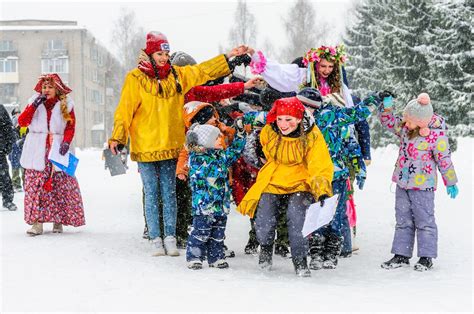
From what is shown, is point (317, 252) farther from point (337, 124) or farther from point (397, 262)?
point (337, 124)

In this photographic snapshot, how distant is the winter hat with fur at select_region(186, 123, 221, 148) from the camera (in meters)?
5.41

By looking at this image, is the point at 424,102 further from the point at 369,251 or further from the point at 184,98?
the point at 184,98

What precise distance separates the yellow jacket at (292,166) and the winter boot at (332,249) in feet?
2.53

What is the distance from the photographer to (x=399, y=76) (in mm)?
28016

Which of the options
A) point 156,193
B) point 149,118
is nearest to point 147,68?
point 149,118

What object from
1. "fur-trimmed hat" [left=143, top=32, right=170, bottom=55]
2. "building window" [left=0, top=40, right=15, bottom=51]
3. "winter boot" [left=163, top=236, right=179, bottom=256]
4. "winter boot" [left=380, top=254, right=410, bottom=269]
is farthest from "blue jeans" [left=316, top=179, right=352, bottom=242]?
"building window" [left=0, top=40, right=15, bottom=51]

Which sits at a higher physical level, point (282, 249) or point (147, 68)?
point (147, 68)

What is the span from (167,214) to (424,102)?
8.60 feet

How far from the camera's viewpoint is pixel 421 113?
Result: 5711mm

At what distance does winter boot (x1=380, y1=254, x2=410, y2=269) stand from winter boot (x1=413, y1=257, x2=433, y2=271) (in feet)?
0.43

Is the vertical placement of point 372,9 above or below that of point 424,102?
above

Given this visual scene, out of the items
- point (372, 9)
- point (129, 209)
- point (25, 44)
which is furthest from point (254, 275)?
point (25, 44)

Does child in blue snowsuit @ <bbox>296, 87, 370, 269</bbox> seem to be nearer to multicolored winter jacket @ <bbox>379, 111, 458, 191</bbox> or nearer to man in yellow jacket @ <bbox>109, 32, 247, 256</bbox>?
multicolored winter jacket @ <bbox>379, 111, 458, 191</bbox>

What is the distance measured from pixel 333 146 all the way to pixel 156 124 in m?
1.67
